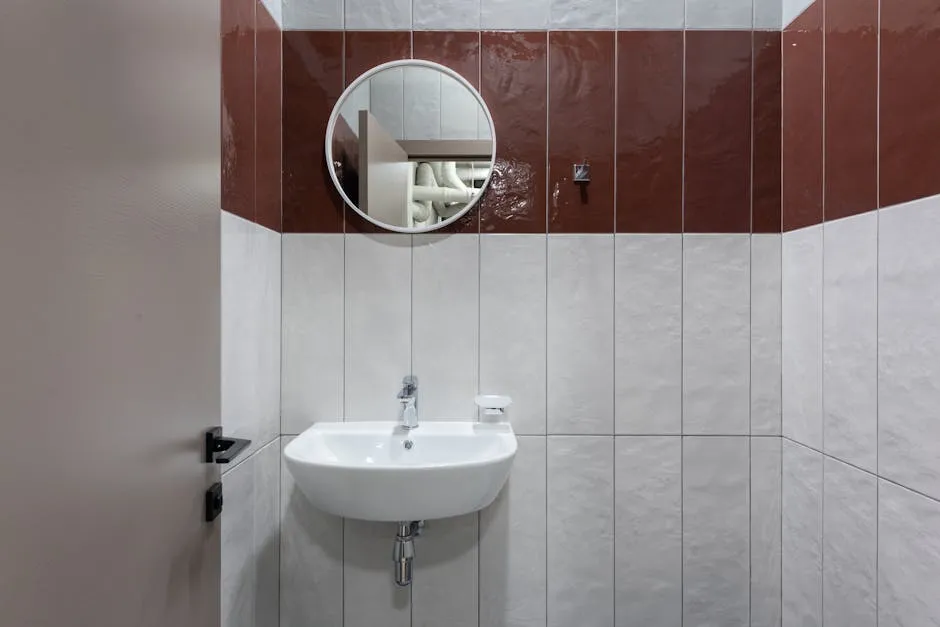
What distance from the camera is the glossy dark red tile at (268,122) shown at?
145 centimetres

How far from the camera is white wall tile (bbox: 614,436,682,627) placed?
162 cm

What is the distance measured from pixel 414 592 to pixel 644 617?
2.25 feet

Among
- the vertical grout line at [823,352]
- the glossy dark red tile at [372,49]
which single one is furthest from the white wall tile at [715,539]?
the glossy dark red tile at [372,49]

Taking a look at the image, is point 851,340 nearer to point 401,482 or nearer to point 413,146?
point 401,482

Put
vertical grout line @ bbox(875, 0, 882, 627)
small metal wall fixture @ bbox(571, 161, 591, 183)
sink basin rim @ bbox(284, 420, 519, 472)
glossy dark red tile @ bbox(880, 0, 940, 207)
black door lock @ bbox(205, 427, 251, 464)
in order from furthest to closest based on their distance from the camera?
small metal wall fixture @ bbox(571, 161, 591, 183), sink basin rim @ bbox(284, 420, 519, 472), vertical grout line @ bbox(875, 0, 882, 627), glossy dark red tile @ bbox(880, 0, 940, 207), black door lock @ bbox(205, 427, 251, 464)

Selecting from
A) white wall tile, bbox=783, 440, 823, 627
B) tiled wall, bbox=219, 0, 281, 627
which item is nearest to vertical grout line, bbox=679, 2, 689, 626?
white wall tile, bbox=783, 440, 823, 627

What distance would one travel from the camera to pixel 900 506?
1.16 meters

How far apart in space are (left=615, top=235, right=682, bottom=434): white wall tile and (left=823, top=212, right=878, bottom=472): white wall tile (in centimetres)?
38

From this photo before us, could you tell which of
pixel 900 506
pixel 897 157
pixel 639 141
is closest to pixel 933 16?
pixel 897 157

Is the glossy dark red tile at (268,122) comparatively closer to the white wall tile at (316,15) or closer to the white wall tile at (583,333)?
the white wall tile at (316,15)

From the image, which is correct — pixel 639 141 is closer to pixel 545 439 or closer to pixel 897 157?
pixel 897 157

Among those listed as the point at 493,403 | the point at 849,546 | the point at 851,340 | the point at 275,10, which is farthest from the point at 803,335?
the point at 275,10

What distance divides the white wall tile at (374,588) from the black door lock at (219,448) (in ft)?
2.70

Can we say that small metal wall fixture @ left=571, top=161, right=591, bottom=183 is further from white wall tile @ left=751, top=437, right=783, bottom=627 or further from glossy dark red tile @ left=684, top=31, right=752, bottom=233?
white wall tile @ left=751, top=437, right=783, bottom=627
